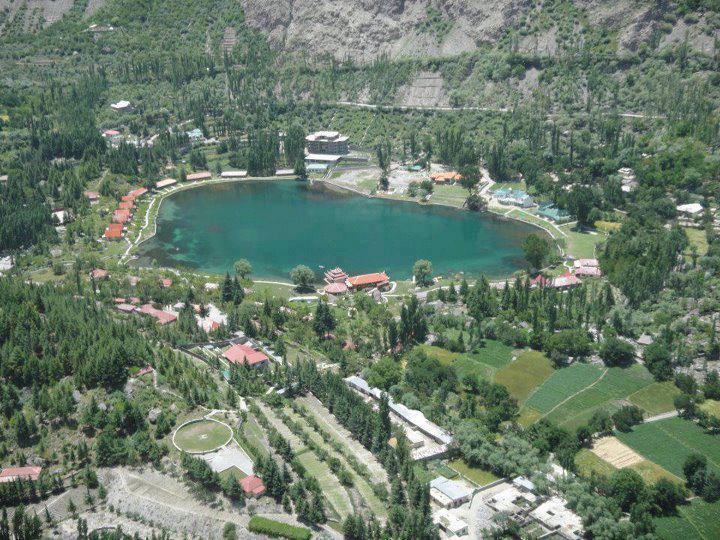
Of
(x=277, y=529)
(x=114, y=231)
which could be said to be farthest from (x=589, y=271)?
(x=114, y=231)

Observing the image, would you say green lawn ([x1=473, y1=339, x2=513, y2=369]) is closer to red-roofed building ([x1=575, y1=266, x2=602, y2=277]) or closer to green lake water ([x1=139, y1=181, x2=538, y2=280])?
red-roofed building ([x1=575, y1=266, x2=602, y2=277])

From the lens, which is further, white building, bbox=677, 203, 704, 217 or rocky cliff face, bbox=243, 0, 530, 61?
rocky cliff face, bbox=243, 0, 530, 61

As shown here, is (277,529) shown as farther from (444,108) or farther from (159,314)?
(444,108)

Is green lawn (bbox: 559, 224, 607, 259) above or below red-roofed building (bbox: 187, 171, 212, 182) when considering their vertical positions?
below

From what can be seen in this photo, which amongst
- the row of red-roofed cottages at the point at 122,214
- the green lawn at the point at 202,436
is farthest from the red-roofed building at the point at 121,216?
the green lawn at the point at 202,436

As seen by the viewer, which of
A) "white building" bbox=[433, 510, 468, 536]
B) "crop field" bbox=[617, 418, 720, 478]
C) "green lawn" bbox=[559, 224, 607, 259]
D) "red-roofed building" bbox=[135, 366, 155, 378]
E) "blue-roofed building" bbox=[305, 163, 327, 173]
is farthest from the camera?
"blue-roofed building" bbox=[305, 163, 327, 173]

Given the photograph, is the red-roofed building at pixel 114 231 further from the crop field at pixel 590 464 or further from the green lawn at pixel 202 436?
the crop field at pixel 590 464

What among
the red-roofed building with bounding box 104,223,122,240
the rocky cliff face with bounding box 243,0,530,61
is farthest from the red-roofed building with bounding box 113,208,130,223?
the rocky cliff face with bounding box 243,0,530,61

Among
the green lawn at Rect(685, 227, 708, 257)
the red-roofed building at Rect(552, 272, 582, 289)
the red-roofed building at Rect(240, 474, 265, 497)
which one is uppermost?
the green lawn at Rect(685, 227, 708, 257)
